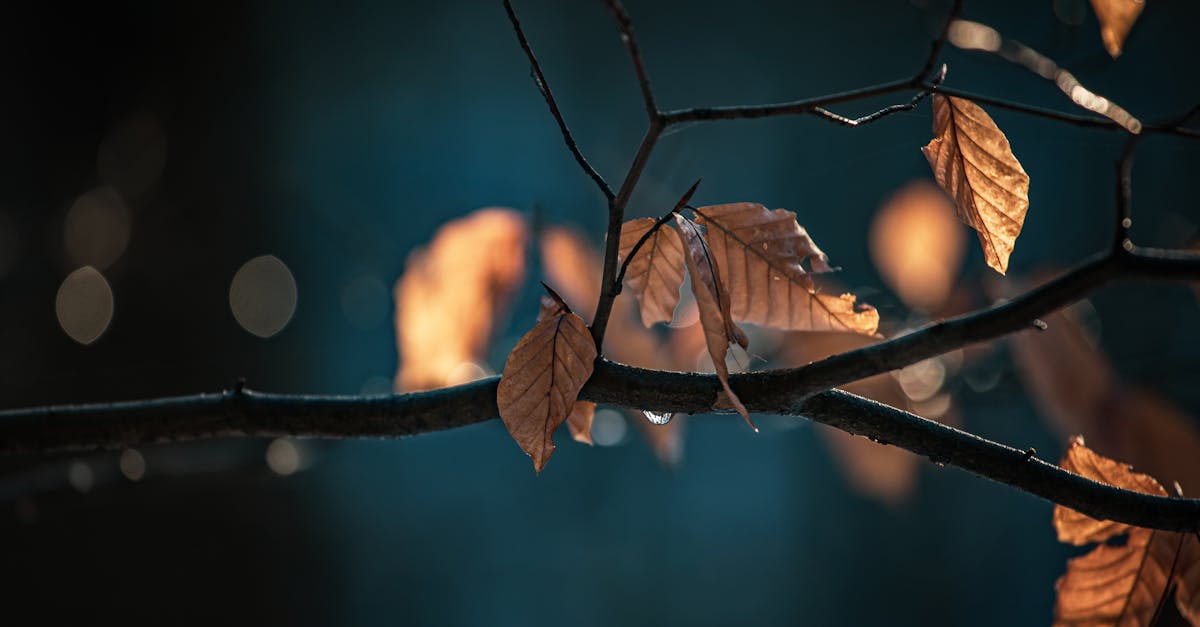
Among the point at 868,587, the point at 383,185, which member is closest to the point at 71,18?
the point at 383,185

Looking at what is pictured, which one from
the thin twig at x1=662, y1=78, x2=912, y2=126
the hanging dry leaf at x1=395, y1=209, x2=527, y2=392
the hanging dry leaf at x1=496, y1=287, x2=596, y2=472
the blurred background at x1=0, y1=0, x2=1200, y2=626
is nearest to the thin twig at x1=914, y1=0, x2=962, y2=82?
the thin twig at x1=662, y1=78, x2=912, y2=126

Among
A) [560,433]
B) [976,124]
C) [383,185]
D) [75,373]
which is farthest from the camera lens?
[383,185]

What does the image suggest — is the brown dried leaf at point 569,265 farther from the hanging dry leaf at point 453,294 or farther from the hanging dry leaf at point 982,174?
the hanging dry leaf at point 982,174

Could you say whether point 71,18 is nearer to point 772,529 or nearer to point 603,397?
point 603,397

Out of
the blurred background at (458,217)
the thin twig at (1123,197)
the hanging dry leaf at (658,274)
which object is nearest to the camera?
the thin twig at (1123,197)

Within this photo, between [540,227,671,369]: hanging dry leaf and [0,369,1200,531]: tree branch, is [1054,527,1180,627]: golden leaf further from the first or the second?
[540,227,671,369]: hanging dry leaf

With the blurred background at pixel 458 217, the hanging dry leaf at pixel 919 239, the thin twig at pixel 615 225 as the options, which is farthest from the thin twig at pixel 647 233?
the blurred background at pixel 458 217

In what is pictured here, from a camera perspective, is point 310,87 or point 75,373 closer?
point 75,373
